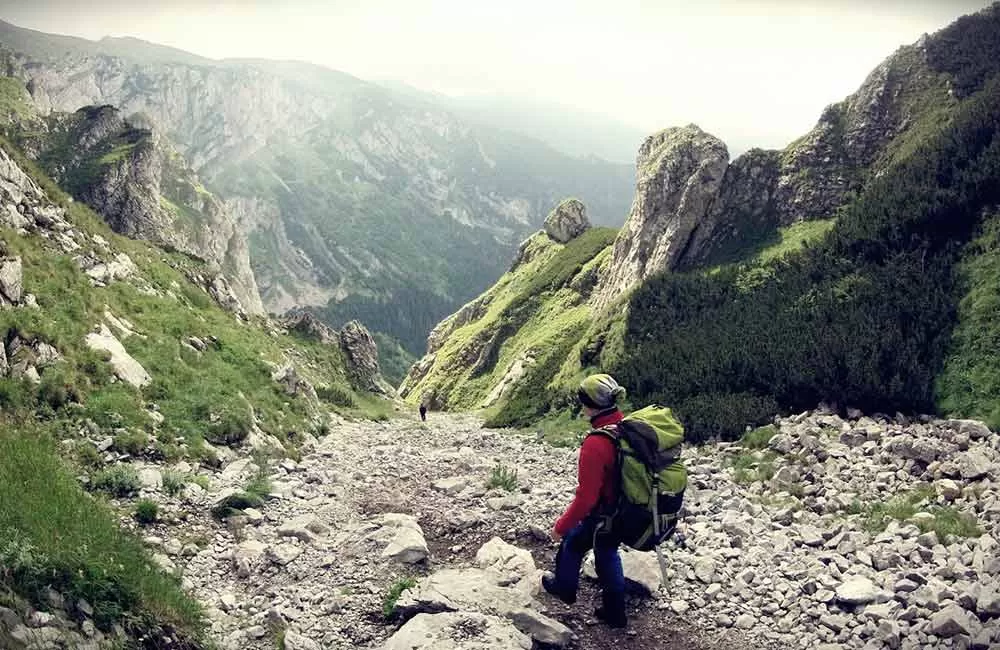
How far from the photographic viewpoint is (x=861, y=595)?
9.19 m

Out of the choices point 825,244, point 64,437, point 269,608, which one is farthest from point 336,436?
point 825,244

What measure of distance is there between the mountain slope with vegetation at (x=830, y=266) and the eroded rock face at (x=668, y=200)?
0.16 m

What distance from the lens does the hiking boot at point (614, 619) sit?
8.88 metres

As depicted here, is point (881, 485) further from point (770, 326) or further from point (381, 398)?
point (381, 398)

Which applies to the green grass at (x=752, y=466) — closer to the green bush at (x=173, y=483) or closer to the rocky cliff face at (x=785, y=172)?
the green bush at (x=173, y=483)

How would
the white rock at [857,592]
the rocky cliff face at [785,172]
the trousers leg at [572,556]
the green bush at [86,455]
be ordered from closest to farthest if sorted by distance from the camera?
the trousers leg at [572,556] → the white rock at [857,592] → the green bush at [86,455] → the rocky cliff face at [785,172]

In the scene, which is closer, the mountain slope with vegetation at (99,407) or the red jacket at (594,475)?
the mountain slope with vegetation at (99,407)

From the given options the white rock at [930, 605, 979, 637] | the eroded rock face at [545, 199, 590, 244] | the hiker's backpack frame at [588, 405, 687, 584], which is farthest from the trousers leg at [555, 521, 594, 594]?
the eroded rock face at [545, 199, 590, 244]

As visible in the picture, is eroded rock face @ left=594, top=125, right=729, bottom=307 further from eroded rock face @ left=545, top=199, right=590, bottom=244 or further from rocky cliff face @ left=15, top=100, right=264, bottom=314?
eroded rock face @ left=545, top=199, right=590, bottom=244

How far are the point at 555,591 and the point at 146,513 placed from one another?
24.4ft

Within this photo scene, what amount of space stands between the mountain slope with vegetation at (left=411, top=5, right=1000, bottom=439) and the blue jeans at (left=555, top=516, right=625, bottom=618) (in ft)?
42.5

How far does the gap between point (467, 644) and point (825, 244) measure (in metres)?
30.2

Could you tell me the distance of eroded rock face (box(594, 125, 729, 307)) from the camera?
1832 inches

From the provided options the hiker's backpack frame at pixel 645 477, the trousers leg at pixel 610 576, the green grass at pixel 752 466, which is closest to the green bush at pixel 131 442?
the trousers leg at pixel 610 576
